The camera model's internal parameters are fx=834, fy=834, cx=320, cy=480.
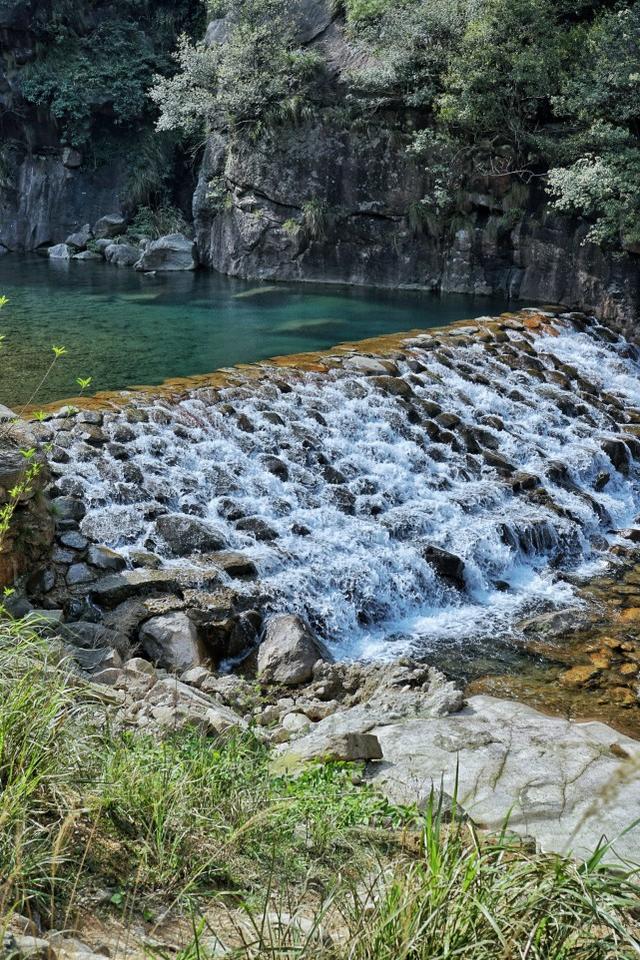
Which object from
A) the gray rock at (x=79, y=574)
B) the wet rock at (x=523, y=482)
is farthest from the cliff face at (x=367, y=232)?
the gray rock at (x=79, y=574)

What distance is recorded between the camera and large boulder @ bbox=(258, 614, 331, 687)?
554cm

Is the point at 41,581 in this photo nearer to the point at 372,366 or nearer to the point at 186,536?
the point at 186,536

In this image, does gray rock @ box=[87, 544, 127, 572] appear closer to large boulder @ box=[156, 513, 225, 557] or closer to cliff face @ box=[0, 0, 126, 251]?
large boulder @ box=[156, 513, 225, 557]

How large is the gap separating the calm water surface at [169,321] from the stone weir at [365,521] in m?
1.47

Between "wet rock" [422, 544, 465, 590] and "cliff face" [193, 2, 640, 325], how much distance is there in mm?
8010

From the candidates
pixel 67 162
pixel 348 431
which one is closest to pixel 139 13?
pixel 67 162

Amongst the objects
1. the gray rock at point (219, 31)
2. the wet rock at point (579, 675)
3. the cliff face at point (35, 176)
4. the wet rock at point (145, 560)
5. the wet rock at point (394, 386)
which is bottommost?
the wet rock at point (579, 675)

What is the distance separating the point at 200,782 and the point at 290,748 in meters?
1.21

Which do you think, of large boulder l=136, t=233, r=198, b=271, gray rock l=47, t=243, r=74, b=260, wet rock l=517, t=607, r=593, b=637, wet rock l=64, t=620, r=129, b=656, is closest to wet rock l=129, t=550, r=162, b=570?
wet rock l=64, t=620, r=129, b=656

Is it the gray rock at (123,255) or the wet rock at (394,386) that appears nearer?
the wet rock at (394,386)

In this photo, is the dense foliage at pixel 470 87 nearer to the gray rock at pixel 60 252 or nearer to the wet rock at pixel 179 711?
the gray rock at pixel 60 252

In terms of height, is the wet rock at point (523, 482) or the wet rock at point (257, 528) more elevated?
the wet rock at point (523, 482)

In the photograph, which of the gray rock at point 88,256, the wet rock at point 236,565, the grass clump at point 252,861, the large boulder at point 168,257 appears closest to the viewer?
the grass clump at point 252,861

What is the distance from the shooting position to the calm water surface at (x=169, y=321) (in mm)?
10770
